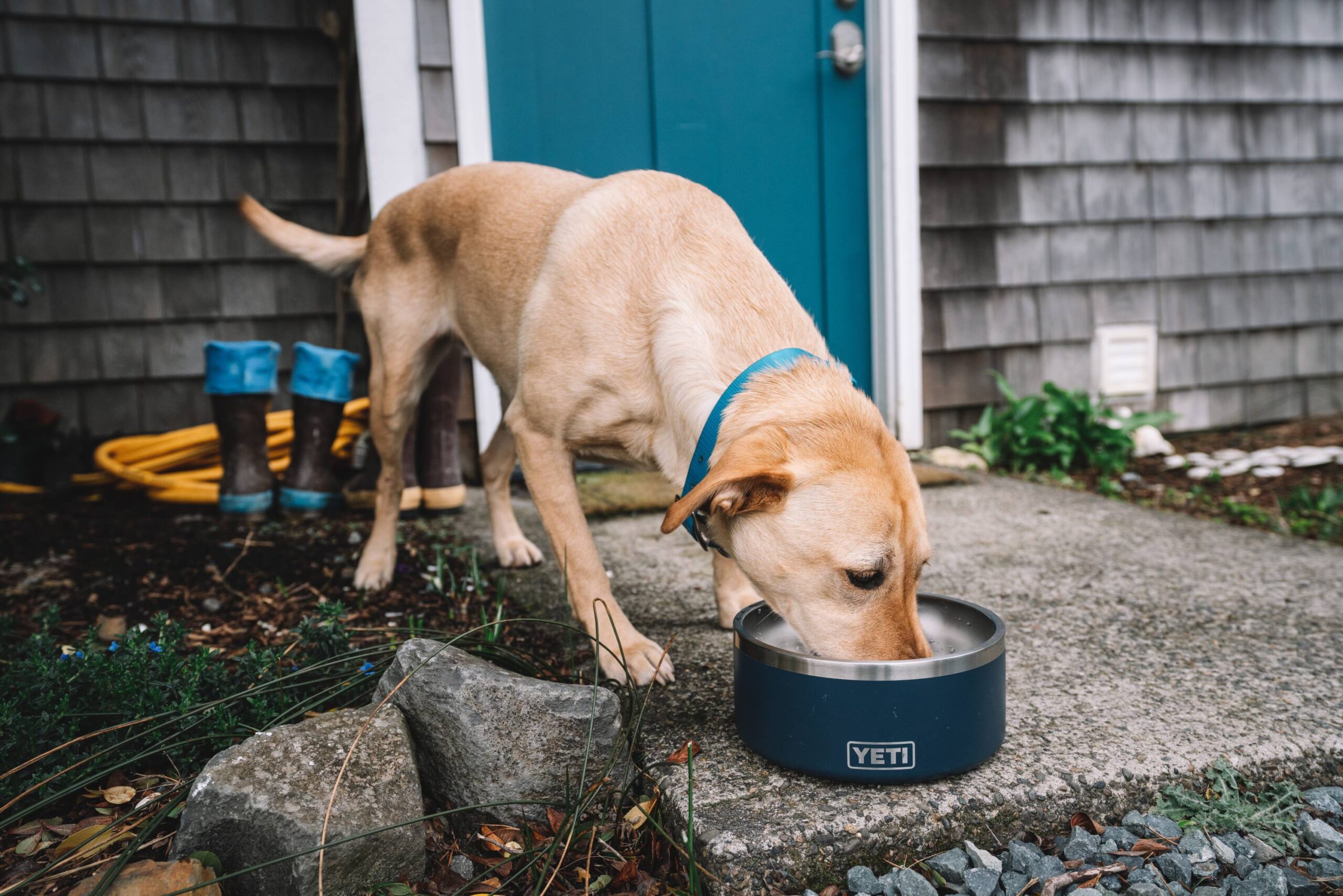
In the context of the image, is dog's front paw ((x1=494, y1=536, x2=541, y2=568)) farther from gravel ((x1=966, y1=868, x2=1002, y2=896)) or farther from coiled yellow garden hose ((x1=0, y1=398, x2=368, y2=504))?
gravel ((x1=966, y1=868, x2=1002, y2=896))

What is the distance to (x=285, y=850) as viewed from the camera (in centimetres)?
127

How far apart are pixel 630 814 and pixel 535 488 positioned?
876mm

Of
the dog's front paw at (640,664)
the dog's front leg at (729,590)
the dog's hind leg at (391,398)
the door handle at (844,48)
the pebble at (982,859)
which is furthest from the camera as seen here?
the door handle at (844,48)

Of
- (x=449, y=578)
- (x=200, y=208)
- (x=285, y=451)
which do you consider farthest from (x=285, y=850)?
(x=200, y=208)

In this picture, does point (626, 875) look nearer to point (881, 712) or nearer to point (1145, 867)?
point (881, 712)


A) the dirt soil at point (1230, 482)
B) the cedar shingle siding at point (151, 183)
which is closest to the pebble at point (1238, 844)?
the dirt soil at point (1230, 482)

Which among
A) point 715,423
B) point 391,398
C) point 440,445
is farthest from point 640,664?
point 440,445

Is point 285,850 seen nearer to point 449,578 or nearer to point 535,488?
point 535,488

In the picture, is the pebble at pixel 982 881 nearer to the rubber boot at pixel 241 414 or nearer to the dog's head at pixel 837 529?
the dog's head at pixel 837 529

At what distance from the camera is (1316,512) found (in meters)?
3.54

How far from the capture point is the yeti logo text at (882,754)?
1.43 metres

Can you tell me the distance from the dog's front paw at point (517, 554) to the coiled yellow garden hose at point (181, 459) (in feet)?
3.86

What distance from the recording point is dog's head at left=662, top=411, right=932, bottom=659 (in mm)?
1572

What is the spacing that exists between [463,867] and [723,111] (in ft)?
11.5
